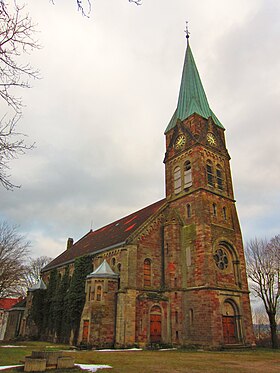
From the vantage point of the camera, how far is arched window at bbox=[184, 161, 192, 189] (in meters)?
32.0

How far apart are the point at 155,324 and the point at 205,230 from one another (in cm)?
928

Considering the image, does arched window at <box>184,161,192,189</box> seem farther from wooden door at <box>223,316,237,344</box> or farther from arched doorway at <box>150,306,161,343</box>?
wooden door at <box>223,316,237,344</box>

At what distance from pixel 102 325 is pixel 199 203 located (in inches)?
545

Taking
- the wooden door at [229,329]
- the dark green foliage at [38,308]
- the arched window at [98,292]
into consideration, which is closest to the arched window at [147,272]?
the arched window at [98,292]

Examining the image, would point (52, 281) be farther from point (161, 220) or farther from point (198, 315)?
point (198, 315)

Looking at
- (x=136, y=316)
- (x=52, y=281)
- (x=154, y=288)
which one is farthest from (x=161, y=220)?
(x=52, y=281)

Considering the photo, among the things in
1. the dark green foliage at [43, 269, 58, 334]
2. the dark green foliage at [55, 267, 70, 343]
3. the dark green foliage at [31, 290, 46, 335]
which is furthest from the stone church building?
the dark green foliage at [31, 290, 46, 335]

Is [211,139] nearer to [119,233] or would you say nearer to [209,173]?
[209,173]

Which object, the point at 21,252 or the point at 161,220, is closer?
the point at 161,220

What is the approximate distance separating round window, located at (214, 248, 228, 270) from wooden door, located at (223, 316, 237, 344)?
4.37 m

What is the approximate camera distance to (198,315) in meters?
25.6

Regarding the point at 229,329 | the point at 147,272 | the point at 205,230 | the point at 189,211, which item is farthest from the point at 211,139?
the point at 229,329

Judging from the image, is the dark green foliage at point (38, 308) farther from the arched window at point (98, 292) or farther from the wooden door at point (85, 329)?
the arched window at point (98, 292)

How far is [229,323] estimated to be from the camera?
26797 mm
